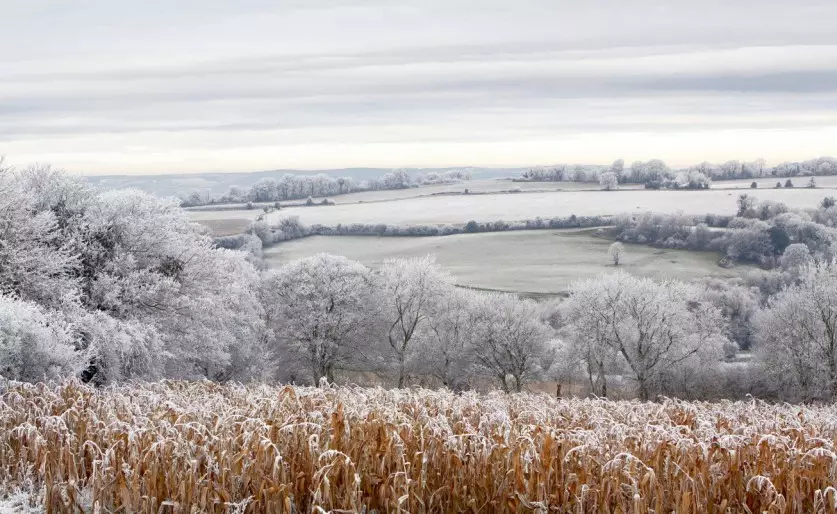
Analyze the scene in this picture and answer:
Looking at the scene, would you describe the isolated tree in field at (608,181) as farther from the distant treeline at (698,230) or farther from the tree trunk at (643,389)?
the tree trunk at (643,389)

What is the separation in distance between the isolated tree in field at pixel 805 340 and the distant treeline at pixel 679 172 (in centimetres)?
8550

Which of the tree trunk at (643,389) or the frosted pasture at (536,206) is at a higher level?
the frosted pasture at (536,206)

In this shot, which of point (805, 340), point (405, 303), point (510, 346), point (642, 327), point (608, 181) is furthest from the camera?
point (608, 181)

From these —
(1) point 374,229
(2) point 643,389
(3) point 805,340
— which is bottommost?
(2) point 643,389

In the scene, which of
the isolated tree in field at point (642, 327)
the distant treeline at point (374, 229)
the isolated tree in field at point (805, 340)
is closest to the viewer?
the isolated tree in field at point (805, 340)

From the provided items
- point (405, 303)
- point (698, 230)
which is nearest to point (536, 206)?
point (698, 230)

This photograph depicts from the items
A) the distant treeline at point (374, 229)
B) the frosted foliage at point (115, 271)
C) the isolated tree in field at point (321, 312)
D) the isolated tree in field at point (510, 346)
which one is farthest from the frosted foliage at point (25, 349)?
the distant treeline at point (374, 229)

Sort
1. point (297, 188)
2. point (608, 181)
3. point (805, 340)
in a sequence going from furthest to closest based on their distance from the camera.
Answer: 1. point (608, 181)
2. point (297, 188)
3. point (805, 340)

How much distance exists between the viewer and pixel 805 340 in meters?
55.4

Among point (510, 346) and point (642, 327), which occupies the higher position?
point (642, 327)

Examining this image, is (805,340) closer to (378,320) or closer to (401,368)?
(401,368)

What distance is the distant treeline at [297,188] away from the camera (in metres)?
130

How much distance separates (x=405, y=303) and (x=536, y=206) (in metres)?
68.2

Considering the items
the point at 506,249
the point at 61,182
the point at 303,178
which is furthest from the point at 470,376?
the point at 303,178
